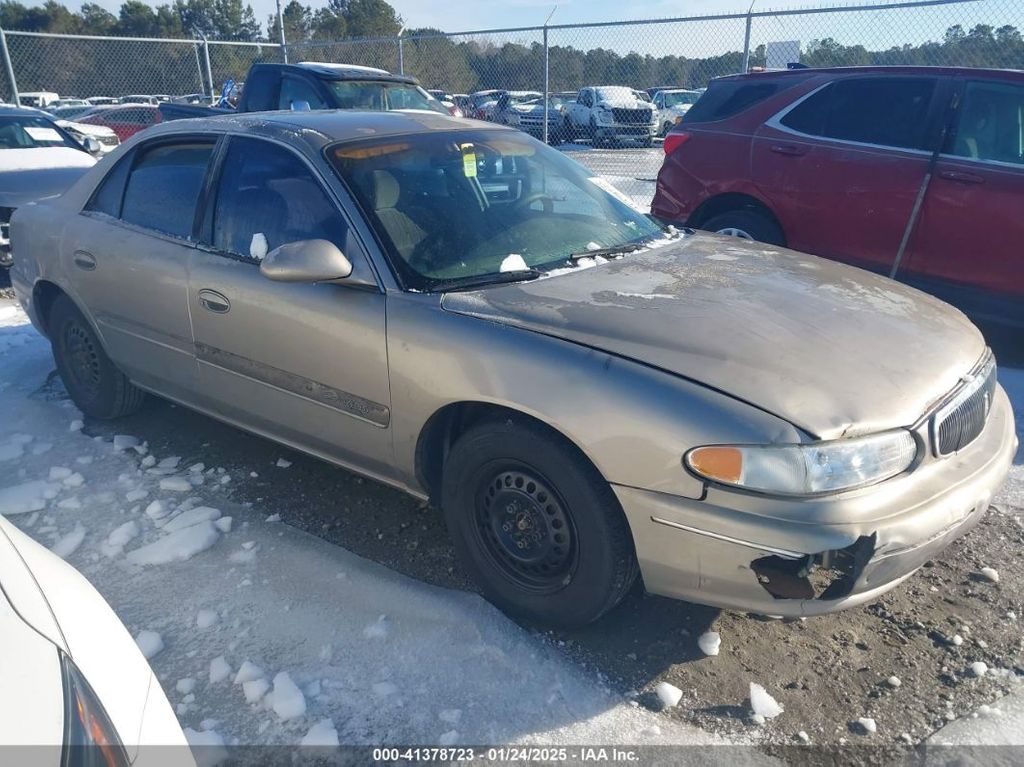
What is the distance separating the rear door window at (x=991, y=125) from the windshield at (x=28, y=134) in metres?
8.64

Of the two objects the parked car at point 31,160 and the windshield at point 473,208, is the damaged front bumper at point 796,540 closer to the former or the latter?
the windshield at point 473,208

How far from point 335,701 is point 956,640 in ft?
6.62

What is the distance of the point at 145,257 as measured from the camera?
11.9 ft

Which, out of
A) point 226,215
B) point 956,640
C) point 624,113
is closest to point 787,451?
point 956,640

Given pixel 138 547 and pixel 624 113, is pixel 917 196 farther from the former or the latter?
pixel 624 113

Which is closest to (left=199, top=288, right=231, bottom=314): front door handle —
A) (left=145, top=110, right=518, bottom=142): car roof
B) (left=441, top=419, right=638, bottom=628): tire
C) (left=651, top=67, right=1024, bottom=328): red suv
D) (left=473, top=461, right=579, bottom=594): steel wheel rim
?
(left=145, top=110, right=518, bottom=142): car roof

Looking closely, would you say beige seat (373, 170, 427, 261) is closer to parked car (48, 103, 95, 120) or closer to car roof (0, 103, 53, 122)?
car roof (0, 103, 53, 122)

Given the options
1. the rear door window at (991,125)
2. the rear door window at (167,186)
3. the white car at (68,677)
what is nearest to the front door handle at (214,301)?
the rear door window at (167,186)

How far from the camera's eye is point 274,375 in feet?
10.5

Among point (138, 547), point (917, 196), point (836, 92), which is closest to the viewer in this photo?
point (138, 547)

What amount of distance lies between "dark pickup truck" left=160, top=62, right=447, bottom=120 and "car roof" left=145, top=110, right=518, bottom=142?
5.07 m

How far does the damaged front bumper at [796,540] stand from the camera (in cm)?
A: 213

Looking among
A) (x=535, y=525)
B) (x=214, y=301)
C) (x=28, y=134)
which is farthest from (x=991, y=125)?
(x=28, y=134)

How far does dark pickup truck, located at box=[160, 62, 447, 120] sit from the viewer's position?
8.70 metres
